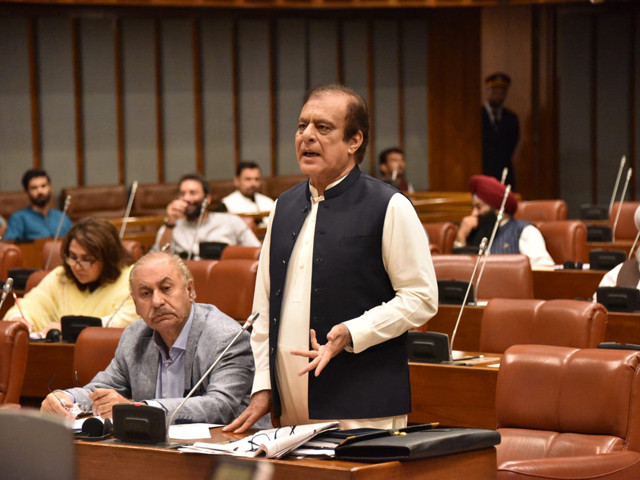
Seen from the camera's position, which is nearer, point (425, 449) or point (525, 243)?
point (425, 449)

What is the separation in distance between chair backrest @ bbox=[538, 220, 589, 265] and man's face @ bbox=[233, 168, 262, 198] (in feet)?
11.3

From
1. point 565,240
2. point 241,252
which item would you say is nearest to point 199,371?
point 241,252

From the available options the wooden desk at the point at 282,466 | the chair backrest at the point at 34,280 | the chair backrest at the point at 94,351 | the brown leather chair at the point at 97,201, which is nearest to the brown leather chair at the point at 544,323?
the chair backrest at the point at 94,351

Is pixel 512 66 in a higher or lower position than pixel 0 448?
higher

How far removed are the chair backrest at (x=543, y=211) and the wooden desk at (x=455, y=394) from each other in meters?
4.11

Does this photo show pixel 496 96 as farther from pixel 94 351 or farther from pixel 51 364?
pixel 94 351

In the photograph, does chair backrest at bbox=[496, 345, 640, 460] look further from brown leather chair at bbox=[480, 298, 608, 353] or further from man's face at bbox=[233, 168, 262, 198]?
man's face at bbox=[233, 168, 262, 198]

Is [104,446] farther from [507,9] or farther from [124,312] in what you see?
[507,9]

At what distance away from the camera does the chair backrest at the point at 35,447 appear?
1422 mm

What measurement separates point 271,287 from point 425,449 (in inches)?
23.7

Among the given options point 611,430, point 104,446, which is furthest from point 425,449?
point 611,430

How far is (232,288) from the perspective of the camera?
566cm

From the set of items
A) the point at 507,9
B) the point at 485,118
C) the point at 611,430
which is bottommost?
the point at 611,430

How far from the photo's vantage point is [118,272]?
16.9 feet
